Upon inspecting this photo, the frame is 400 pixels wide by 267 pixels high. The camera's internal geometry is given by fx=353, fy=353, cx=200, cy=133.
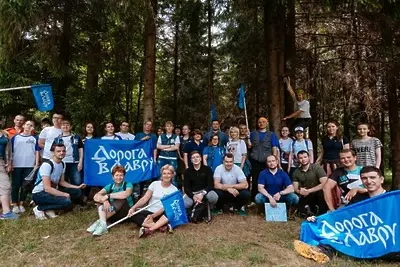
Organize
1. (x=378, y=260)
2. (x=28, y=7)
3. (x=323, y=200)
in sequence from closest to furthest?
(x=378, y=260), (x=323, y=200), (x=28, y=7)

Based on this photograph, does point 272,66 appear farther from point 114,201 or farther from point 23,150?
point 23,150

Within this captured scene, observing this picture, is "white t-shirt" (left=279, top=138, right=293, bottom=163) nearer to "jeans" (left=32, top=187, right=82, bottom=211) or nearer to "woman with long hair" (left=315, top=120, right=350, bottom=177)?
"woman with long hair" (left=315, top=120, right=350, bottom=177)

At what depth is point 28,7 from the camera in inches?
291

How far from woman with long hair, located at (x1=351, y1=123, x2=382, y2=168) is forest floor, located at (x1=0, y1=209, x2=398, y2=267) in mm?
1963

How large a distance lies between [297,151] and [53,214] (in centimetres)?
514

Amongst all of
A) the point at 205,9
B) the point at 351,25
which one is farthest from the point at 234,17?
Answer: the point at 351,25

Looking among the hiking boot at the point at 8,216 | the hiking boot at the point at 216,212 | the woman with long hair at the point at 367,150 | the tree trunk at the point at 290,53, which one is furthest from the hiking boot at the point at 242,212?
the hiking boot at the point at 8,216

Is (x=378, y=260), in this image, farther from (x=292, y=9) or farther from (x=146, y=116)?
(x=292, y=9)

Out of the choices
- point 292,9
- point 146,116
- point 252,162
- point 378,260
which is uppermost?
point 292,9

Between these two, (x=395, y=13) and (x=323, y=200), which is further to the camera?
(x=395, y=13)

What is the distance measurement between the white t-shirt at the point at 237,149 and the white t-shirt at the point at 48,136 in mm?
3657

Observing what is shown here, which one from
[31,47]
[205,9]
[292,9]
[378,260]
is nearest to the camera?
[378,260]

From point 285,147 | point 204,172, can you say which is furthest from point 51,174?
point 285,147

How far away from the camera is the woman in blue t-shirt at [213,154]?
7543mm
